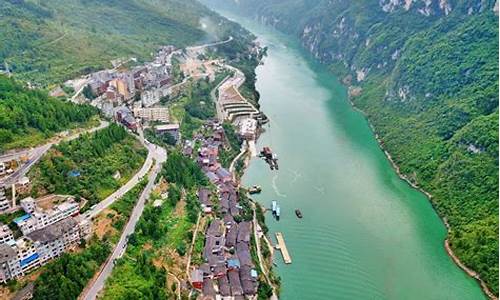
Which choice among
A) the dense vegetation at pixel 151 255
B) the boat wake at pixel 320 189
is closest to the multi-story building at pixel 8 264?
the dense vegetation at pixel 151 255

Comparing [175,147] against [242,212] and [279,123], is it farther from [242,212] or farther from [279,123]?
[279,123]

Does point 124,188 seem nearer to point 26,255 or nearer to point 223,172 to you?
point 26,255

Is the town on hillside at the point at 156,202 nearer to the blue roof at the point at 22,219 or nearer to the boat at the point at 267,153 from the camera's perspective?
the blue roof at the point at 22,219

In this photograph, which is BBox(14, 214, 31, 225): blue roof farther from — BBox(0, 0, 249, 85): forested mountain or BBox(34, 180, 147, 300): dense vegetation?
BBox(0, 0, 249, 85): forested mountain

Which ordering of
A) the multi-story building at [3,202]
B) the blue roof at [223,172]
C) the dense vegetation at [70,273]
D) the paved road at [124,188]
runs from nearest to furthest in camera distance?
1. the dense vegetation at [70,273]
2. the multi-story building at [3,202]
3. the paved road at [124,188]
4. the blue roof at [223,172]

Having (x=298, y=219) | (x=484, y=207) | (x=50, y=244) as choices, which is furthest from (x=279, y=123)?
(x=50, y=244)

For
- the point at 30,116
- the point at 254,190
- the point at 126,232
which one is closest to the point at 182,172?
the point at 254,190
